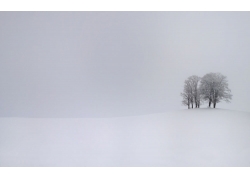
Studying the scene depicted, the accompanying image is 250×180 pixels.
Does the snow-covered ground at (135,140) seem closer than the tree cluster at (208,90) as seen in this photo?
Yes

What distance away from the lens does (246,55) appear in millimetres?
4402

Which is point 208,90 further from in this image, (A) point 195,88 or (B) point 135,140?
(B) point 135,140

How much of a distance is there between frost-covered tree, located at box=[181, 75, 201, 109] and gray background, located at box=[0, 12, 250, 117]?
0.34 feet

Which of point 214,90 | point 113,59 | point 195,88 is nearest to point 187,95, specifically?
Result: point 195,88

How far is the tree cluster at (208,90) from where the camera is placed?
14.1 ft

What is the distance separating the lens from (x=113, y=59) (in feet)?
15.1

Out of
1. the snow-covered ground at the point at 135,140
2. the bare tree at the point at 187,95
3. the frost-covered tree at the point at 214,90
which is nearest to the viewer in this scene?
the snow-covered ground at the point at 135,140

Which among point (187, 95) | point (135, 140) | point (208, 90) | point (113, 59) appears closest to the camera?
point (135, 140)

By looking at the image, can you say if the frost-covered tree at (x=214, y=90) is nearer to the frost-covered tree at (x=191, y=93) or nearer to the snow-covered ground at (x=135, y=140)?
the frost-covered tree at (x=191, y=93)

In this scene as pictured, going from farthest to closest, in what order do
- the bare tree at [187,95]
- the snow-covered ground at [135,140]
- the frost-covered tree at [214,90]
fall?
1. the bare tree at [187,95]
2. the frost-covered tree at [214,90]
3. the snow-covered ground at [135,140]

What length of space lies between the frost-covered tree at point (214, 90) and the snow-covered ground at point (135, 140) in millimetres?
239

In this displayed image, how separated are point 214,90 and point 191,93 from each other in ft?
1.38

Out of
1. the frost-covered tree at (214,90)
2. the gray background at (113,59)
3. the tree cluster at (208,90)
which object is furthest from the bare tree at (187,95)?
the frost-covered tree at (214,90)

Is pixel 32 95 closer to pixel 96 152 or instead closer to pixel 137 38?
pixel 96 152
